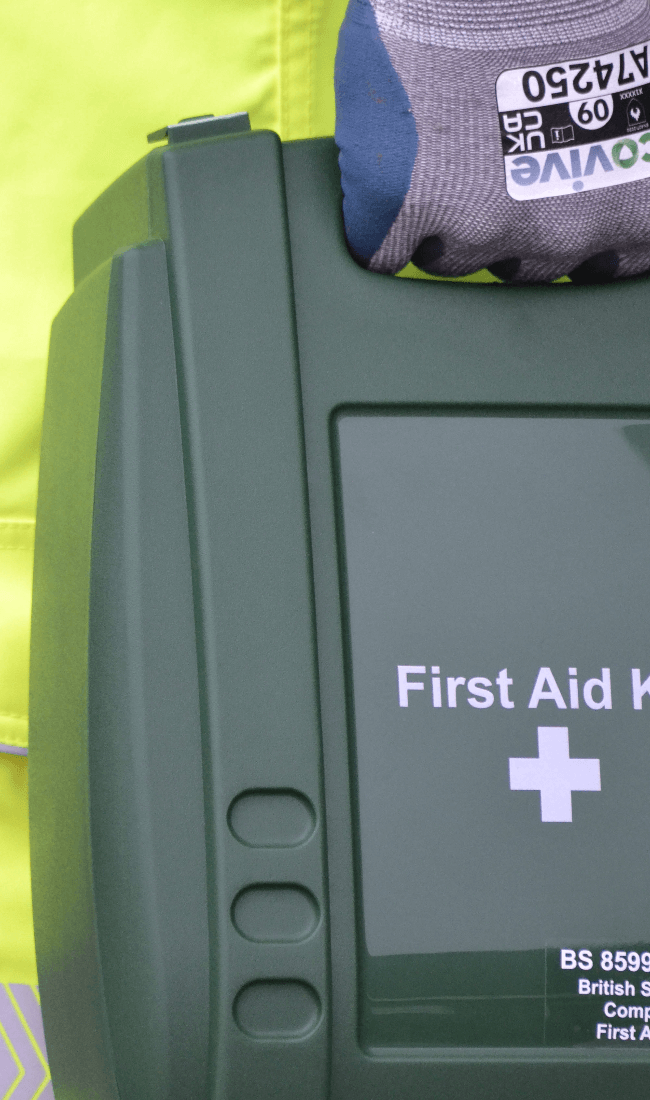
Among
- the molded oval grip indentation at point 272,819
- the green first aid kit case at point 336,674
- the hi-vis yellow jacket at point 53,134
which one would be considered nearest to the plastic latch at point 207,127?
the green first aid kit case at point 336,674

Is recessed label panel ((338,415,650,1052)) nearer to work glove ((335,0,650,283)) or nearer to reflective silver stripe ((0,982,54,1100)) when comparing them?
work glove ((335,0,650,283))

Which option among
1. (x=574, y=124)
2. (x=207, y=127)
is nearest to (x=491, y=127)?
(x=574, y=124)

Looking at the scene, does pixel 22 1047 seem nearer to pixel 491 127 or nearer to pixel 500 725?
pixel 500 725

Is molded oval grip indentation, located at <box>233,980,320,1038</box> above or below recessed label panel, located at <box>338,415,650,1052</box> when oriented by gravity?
below

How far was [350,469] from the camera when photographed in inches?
25.4

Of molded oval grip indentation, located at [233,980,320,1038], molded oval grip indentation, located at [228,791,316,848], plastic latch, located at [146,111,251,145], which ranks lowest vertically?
molded oval grip indentation, located at [233,980,320,1038]

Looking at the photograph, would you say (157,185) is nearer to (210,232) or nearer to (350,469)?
(210,232)

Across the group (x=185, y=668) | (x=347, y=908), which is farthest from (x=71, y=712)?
(x=347, y=908)

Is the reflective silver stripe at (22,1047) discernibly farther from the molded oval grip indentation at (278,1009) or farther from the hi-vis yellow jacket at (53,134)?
the molded oval grip indentation at (278,1009)

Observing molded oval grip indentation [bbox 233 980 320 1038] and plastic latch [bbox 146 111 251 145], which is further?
plastic latch [bbox 146 111 251 145]

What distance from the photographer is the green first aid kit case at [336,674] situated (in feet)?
1.98

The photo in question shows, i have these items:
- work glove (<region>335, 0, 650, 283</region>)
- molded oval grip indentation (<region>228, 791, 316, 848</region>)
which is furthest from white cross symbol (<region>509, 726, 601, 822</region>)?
work glove (<region>335, 0, 650, 283</region>)

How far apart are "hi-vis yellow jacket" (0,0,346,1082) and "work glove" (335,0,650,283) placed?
0.19 metres

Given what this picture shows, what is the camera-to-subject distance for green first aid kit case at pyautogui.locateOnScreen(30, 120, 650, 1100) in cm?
60
